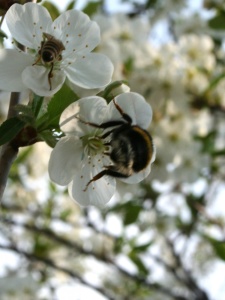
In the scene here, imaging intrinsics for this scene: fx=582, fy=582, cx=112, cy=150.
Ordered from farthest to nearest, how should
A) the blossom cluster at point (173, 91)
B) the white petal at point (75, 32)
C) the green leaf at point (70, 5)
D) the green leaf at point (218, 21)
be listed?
the green leaf at point (218, 21), the blossom cluster at point (173, 91), the green leaf at point (70, 5), the white petal at point (75, 32)

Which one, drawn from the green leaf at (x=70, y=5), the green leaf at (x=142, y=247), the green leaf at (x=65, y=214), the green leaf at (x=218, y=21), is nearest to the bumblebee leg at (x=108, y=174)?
the green leaf at (x=70, y=5)

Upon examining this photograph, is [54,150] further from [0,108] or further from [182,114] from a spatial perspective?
[0,108]

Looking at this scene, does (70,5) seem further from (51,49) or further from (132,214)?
(132,214)

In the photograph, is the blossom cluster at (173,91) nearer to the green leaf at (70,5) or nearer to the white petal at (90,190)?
the green leaf at (70,5)

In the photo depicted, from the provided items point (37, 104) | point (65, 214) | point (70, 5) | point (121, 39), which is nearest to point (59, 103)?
point (37, 104)

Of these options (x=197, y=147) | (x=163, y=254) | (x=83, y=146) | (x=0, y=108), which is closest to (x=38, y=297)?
(x=163, y=254)

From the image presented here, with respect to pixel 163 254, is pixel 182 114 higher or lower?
higher

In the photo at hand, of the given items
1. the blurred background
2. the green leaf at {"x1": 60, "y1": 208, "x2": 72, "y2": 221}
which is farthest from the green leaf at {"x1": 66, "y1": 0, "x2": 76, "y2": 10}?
the green leaf at {"x1": 60, "y1": 208, "x2": 72, "y2": 221}
